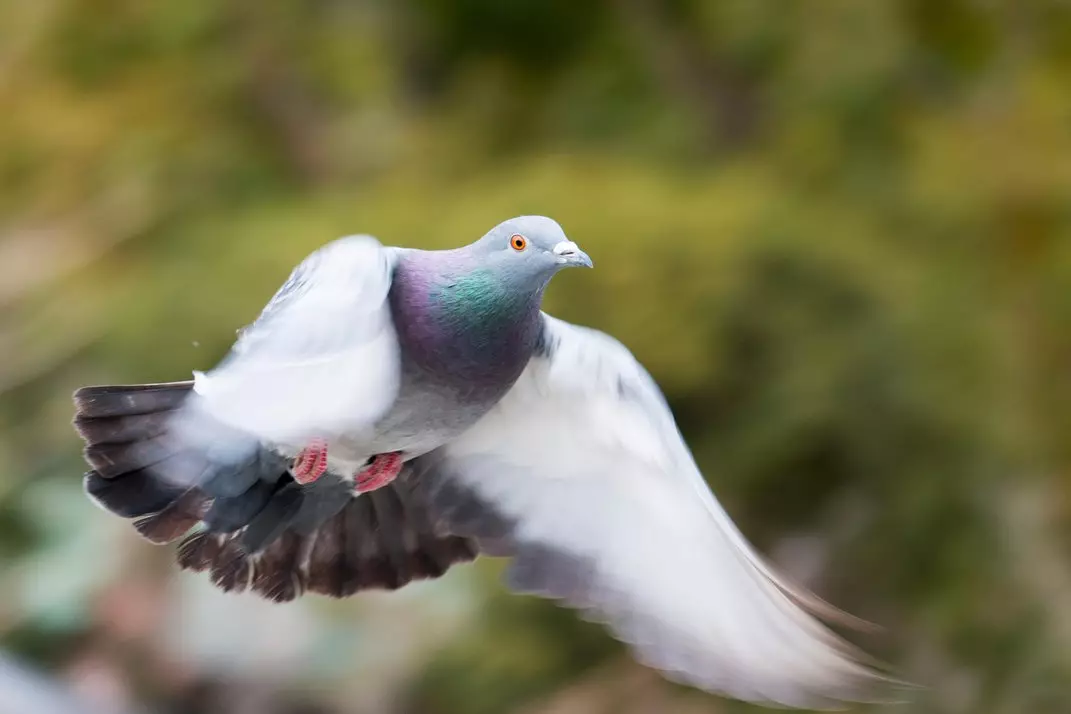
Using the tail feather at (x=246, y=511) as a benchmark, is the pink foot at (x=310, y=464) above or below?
above

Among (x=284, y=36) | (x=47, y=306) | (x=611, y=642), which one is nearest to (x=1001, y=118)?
(x=611, y=642)

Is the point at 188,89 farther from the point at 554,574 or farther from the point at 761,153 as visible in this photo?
the point at 554,574

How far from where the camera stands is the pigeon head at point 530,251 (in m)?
1.84

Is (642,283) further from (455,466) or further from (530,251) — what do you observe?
(530,251)

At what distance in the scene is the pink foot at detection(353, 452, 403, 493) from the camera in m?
2.12

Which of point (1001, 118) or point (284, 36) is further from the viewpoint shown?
point (284, 36)

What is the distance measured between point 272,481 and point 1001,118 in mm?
3063

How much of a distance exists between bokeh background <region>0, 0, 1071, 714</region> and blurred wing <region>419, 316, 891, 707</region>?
1467mm

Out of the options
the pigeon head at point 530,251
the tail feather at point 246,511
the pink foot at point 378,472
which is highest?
the pigeon head at point 530,251

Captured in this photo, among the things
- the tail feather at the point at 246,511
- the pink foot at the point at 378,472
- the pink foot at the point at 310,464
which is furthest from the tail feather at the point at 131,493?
the pink foot at the point at 378,472

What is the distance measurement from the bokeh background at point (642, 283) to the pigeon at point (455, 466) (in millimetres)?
1495

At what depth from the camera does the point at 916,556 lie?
12.8 ft

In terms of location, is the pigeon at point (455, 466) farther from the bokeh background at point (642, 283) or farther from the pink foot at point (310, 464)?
the bokeh background at point (642, 283)

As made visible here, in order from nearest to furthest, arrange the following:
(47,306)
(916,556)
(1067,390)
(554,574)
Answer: (554,574) < (916,556) < (1067,390) < (47,306)
